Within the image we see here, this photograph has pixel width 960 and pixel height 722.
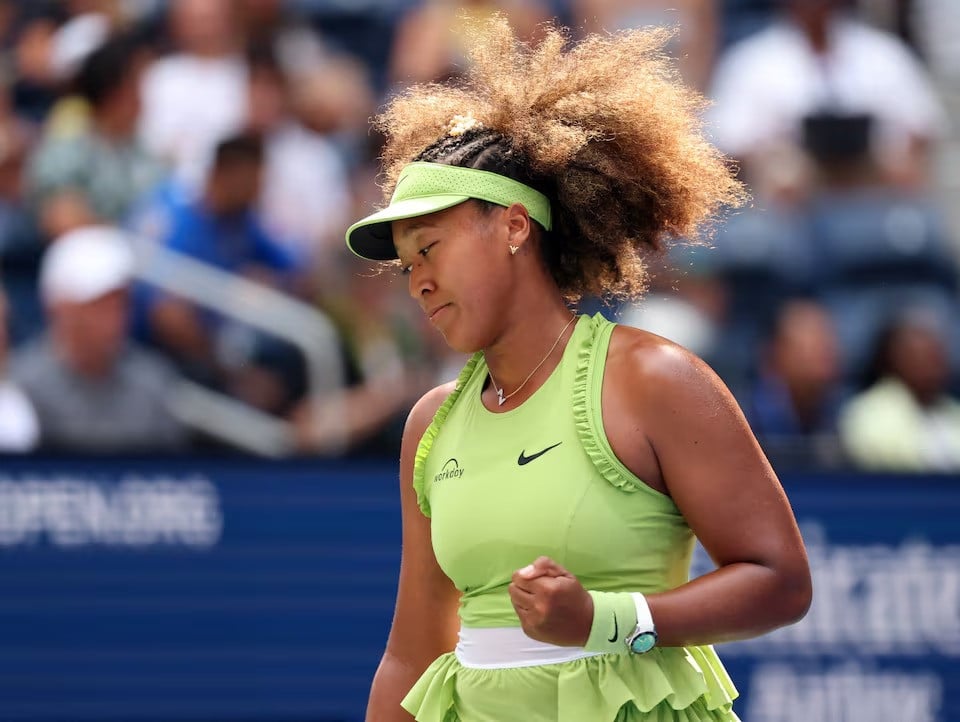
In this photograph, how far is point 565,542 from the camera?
7.47 feet

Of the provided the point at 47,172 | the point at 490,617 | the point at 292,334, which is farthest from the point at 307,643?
the point at 490,617

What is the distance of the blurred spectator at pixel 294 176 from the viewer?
19.9 ft

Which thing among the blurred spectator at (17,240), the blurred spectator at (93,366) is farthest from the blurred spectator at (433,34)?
the blurred spectator at (17,240)

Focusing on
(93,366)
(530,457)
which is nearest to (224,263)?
(93,366)

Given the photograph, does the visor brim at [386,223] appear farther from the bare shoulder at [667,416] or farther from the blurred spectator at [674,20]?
the blurred spectator at [674,20]

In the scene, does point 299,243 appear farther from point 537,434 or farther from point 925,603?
point 537,434

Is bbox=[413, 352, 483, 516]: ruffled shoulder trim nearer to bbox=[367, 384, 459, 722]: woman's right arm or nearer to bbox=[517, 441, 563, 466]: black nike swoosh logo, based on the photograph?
bbox=[367, 384, 459, 722]: woman's right arm

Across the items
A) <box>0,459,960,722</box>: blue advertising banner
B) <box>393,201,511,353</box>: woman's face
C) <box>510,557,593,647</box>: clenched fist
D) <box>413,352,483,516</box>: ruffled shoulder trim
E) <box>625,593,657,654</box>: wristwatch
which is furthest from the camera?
<box>0,459,960,722</box>: blue advertising banner

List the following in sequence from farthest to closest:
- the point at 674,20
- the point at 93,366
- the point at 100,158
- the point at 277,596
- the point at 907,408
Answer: the point at 674,20
the point at 100,158
the point at 907,408
the point at 93,366
the point at 277,596

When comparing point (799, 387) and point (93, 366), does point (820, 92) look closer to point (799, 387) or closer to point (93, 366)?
point (799, 387)

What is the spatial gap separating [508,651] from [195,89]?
4.37 meters

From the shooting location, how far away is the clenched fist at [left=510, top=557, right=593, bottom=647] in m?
2.08

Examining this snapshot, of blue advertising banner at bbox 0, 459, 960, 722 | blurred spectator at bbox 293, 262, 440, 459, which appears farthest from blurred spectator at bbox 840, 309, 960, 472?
blurred spectator at bbox 293, 262, 440, 459

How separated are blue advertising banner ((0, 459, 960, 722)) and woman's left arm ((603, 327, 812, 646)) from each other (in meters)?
3.46
